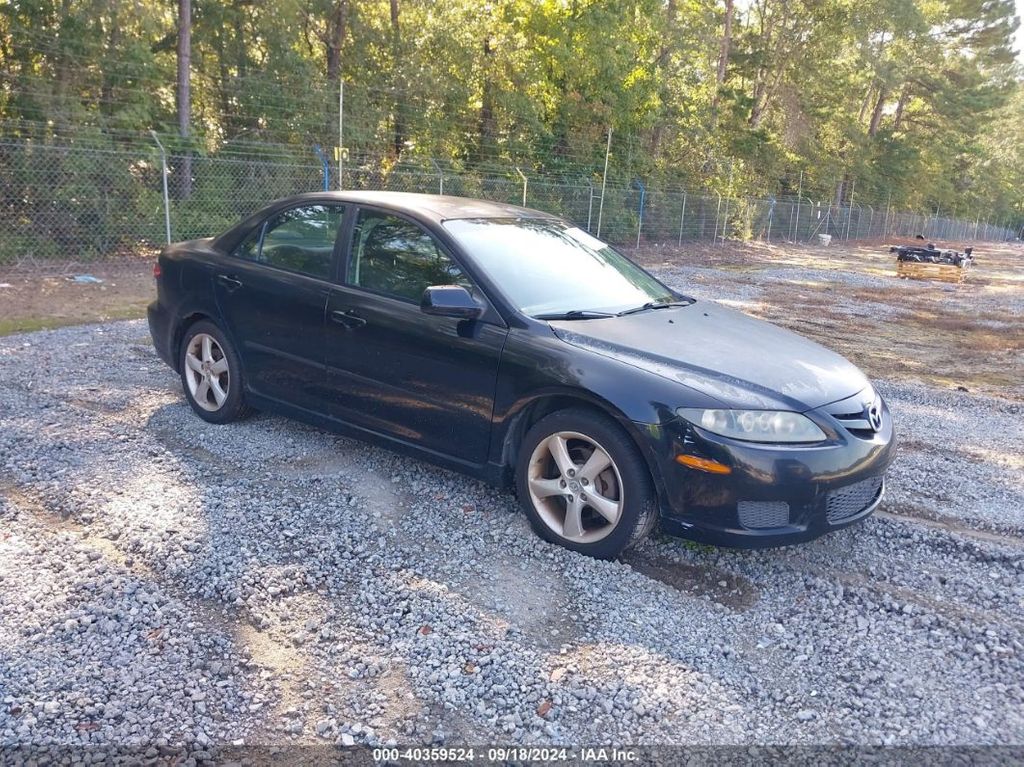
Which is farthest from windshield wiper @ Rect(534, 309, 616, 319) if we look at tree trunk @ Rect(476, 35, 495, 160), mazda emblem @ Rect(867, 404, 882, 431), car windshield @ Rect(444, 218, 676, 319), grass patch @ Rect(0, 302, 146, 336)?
tree trunk @ Rect(476, 35, 495, 160)

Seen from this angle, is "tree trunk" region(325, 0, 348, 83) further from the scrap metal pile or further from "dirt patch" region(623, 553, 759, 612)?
"dirt patch" region(623, 553, 759, 612)

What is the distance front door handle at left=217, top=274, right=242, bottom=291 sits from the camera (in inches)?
196

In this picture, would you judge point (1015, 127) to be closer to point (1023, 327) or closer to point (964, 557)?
point (1023, 327)

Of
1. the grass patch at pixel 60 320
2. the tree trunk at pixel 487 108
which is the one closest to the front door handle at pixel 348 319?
the grass patch at pixel 60 320

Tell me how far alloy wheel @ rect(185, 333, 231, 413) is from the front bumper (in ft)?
9.87

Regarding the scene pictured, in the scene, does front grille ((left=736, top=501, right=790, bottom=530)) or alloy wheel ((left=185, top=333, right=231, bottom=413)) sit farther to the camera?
alloy wheel ((left=185, top=333, right=231, bottom=413))

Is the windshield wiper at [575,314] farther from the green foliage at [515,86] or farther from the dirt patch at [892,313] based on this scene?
the green foliage at [515,86]

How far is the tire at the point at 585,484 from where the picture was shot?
355cm

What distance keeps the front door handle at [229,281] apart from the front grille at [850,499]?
11.8 ft

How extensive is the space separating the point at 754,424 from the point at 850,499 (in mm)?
626

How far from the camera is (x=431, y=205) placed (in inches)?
184

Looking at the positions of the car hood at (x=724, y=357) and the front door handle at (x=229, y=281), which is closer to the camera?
the car hood at (x=724, y=357)

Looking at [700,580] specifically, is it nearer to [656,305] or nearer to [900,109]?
[656,305]

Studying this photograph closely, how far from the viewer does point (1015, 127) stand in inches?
2867
